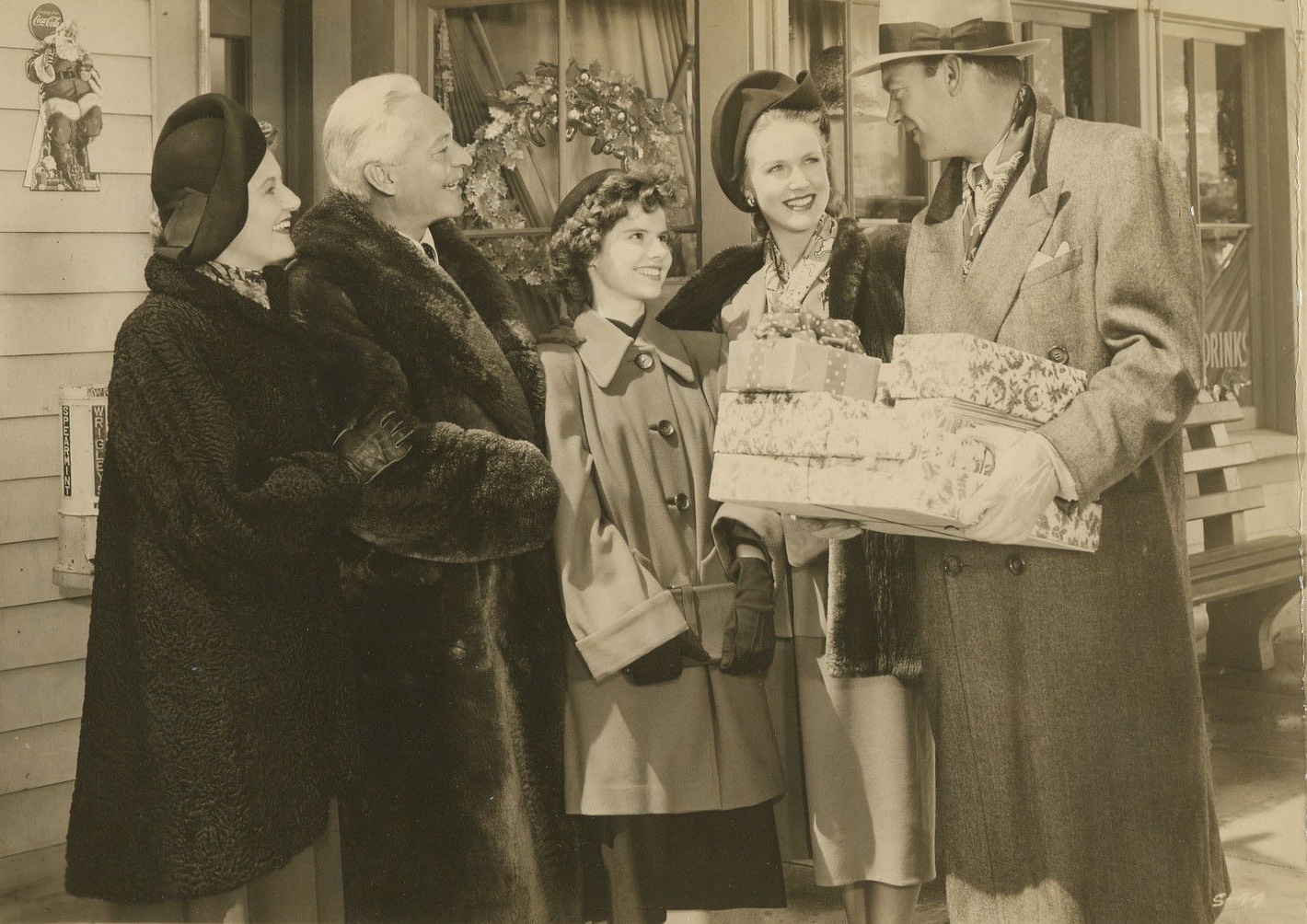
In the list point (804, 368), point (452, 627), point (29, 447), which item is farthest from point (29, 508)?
point (804, 368)

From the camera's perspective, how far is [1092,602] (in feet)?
8.11

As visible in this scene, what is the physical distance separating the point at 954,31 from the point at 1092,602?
118 centimetres

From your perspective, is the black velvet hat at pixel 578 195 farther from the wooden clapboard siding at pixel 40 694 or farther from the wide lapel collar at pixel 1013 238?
the wooden clapboard siding at pixel 40 694

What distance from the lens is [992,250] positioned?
251 centimetres

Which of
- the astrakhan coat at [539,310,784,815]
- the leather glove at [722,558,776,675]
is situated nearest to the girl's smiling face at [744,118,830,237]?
the astrakhan coat at [539,310,784,815]

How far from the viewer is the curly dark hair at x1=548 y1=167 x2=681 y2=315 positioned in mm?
2871

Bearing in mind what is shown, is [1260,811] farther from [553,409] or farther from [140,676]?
[140,676]

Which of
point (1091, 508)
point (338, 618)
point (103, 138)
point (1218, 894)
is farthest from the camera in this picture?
point (103, 138)

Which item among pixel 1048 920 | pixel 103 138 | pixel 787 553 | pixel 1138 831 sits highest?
pixel 103 138

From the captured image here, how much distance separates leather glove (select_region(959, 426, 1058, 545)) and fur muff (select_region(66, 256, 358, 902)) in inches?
51.7

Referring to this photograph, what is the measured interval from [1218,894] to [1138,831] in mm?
263

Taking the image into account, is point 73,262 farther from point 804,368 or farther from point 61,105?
point 804,368

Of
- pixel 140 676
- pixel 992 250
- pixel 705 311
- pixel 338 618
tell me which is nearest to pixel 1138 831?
pixel 992 250

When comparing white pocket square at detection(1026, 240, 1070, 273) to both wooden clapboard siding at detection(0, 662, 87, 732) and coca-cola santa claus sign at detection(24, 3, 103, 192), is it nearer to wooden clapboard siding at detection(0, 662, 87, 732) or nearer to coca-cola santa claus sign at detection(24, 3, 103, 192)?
coca-cola santa claus sign at detection(24, 3, 103, 192)
